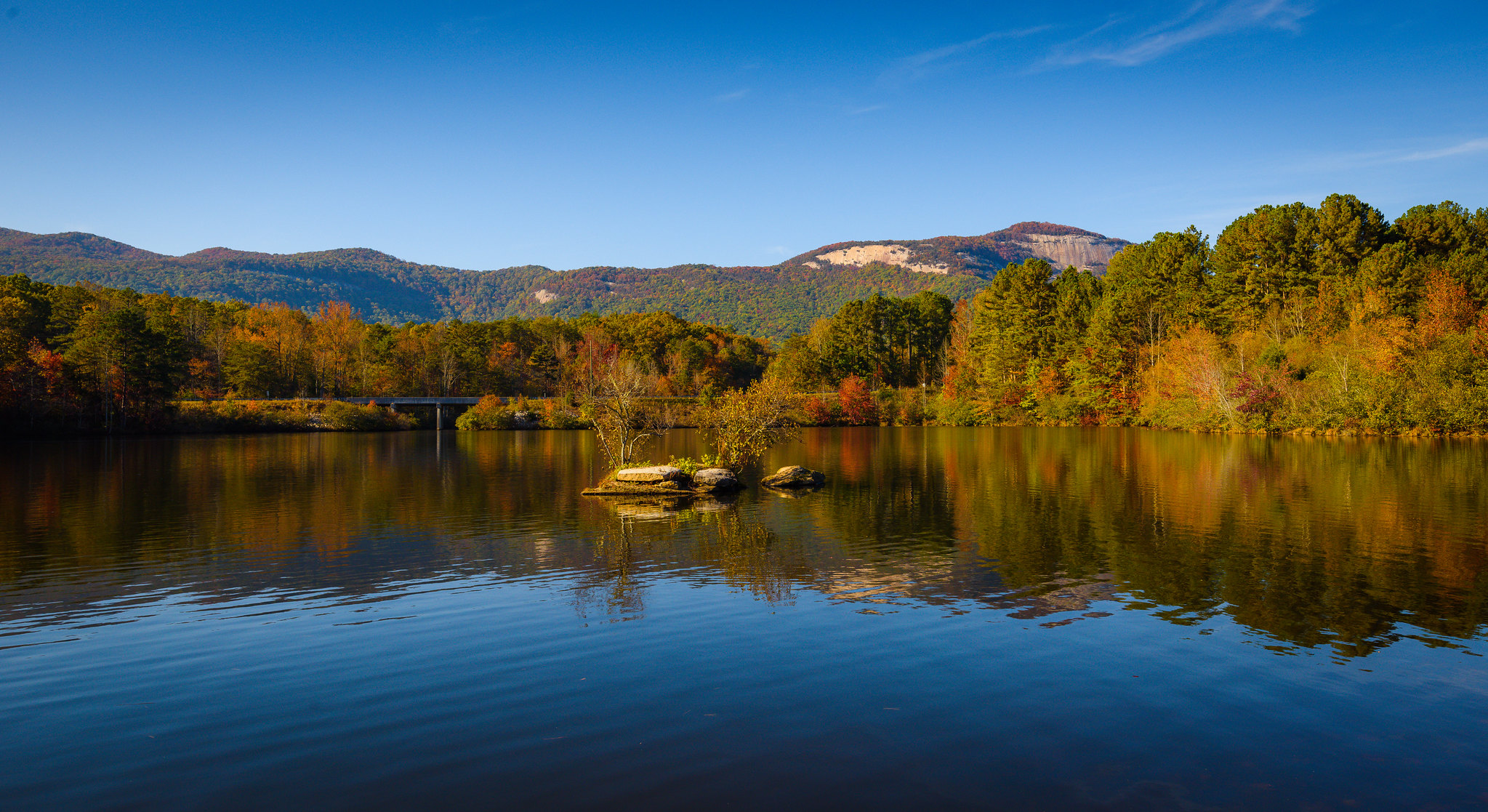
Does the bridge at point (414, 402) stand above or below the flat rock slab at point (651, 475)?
above

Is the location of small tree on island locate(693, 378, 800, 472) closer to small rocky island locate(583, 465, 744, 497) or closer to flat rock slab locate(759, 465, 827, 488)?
flat rock slab locate(759, 465, 827, 488)

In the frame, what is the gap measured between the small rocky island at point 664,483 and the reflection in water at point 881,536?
3.95ft

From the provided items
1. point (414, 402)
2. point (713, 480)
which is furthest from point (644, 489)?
point (414, 402)

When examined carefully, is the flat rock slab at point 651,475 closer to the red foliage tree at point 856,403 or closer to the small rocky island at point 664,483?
the small rocky island at point 664,483

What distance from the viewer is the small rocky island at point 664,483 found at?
106 feet

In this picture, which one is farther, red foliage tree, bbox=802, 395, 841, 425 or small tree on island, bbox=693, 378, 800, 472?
red foliage tree, bbox=802, 395, 841, 425

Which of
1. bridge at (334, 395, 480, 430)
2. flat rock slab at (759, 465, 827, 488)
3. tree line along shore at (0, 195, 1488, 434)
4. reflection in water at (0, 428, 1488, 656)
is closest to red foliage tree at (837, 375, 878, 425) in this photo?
tree line along shore at (0, 195, 1488, 434)

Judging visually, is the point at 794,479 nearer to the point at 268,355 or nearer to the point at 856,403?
the point at 856,403

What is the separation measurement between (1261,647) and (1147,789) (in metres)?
5.81

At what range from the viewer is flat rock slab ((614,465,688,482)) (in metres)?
32.3

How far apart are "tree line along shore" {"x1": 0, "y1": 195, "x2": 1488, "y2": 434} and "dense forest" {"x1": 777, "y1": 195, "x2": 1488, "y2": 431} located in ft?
0.68

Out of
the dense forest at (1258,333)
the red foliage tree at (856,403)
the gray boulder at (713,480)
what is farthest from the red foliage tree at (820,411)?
the gray boulder at (713,480)

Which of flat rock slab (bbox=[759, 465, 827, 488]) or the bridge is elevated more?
the bridge

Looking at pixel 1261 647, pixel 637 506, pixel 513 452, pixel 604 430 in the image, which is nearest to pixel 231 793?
pixel 1261 647
